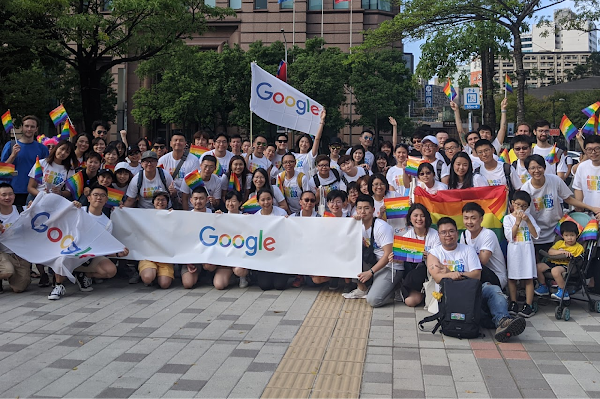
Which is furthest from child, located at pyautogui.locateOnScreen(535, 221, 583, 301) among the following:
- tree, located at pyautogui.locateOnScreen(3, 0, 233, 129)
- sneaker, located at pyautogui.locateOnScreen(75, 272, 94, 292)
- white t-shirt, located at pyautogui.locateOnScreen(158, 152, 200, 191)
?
tree, located at pyautogui.locateOnScreen(3, 0, 233, 129)

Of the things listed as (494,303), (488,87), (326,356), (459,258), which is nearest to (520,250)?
(459,258)

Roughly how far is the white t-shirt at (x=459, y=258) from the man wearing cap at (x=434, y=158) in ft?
5.48

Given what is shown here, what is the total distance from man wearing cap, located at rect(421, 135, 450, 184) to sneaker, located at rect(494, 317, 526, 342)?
109 inches

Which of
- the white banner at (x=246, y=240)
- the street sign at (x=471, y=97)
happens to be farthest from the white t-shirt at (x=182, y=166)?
the street sign at (x=471, y=97)

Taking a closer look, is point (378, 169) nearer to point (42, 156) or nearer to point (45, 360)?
point (42, 156)

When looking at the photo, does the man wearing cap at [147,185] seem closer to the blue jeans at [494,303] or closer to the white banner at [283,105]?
the white banner at [283,105]

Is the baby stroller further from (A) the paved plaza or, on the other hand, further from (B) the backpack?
(B) the backpack

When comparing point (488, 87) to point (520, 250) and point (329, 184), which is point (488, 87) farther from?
point (520, 250)

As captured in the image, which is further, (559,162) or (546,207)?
(559,162)

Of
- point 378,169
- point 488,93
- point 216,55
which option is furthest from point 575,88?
point 378,169

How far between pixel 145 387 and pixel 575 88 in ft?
305

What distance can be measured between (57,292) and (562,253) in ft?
19.5

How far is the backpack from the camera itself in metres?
6.04

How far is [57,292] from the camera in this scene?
25.5 feet
